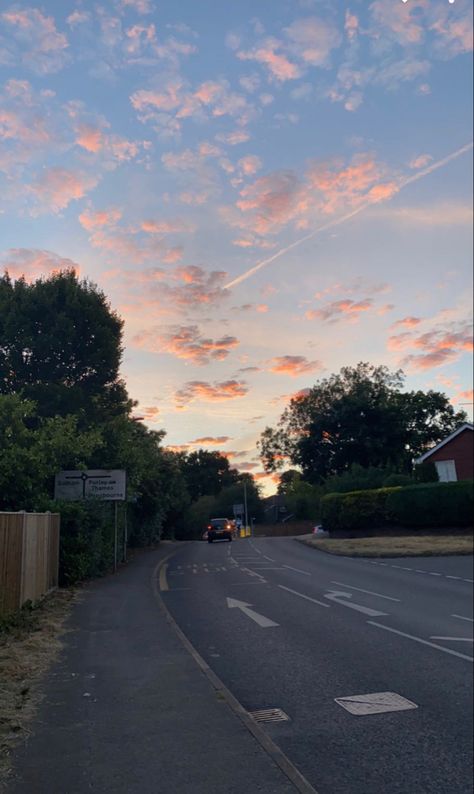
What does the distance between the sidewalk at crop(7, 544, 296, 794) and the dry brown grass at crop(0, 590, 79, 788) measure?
150 mm

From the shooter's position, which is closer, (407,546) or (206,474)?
(407,546)

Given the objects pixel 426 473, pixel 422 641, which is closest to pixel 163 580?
pixel 422 641

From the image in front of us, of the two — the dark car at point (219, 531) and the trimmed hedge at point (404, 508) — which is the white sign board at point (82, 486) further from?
the dark car at point (219, 531)

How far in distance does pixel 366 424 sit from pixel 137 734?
55.0 m

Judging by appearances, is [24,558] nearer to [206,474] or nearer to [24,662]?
[24,662]

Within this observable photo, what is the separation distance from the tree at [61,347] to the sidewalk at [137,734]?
19.3 meters

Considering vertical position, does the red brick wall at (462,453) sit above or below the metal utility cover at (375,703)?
above

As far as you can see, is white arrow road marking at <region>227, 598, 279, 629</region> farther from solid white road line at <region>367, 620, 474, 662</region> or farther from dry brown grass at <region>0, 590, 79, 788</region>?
dry brown grass at <region>0, 590, 79, 788</region>

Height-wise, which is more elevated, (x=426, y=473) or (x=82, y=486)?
(x=426, y=473)

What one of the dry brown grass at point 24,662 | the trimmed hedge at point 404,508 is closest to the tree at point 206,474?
the trimmed hedge at point 404,508

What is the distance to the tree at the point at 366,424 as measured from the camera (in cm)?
5912

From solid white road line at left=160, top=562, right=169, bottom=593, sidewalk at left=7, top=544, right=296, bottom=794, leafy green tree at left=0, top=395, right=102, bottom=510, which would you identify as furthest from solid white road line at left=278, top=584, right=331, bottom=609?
leafy green tree at left=0, top=395, right=102, bottom=510

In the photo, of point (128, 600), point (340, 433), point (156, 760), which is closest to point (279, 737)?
point (156, 760)

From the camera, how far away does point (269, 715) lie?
6785mm
